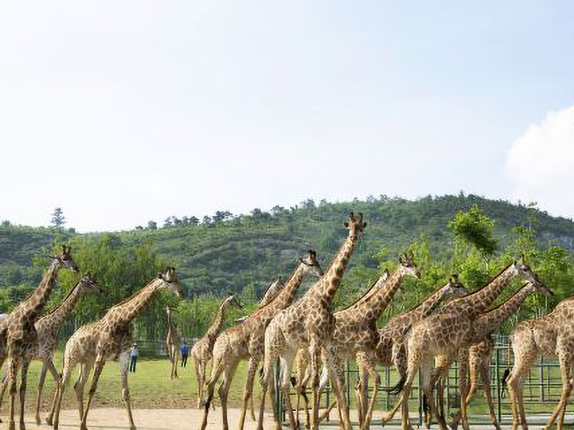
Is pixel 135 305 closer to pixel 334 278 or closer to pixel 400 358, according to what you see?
pixel 334 278

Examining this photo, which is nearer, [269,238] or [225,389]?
[225,389]

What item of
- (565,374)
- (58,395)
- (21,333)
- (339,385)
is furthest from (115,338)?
(565,374)

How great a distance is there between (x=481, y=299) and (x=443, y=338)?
1269mm

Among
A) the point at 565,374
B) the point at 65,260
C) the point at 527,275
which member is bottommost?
the point at 565,374

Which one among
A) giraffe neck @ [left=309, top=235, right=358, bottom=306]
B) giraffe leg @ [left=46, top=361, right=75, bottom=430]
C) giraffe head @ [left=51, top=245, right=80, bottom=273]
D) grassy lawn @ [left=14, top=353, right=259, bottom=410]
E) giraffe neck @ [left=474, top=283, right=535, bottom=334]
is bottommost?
grassy lawn @ [left=14, top=353, right=259, bottom=410]

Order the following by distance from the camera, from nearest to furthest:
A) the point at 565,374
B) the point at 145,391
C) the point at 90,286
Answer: the point at 565,374 < the point at 90,286 < the point at 145,391

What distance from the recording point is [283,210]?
162 metres

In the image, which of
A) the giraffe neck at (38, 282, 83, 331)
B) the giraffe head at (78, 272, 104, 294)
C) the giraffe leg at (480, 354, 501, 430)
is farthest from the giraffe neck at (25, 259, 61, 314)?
the giraffe leg at (480, 354, 501, 430)

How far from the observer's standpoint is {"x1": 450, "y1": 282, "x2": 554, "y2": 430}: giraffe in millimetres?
13344

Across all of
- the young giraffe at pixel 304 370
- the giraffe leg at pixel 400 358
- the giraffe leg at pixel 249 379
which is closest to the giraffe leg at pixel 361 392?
the giraffe leg at pixel 400 358

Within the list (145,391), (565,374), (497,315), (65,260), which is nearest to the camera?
(565,374)

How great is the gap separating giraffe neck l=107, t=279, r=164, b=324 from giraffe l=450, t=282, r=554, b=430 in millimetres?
5854

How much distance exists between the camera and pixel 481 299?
43.4 feet

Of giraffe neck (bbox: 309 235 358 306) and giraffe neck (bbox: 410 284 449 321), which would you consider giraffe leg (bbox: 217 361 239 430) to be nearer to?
giraffe neck (bbox: 309 235 358 306)
